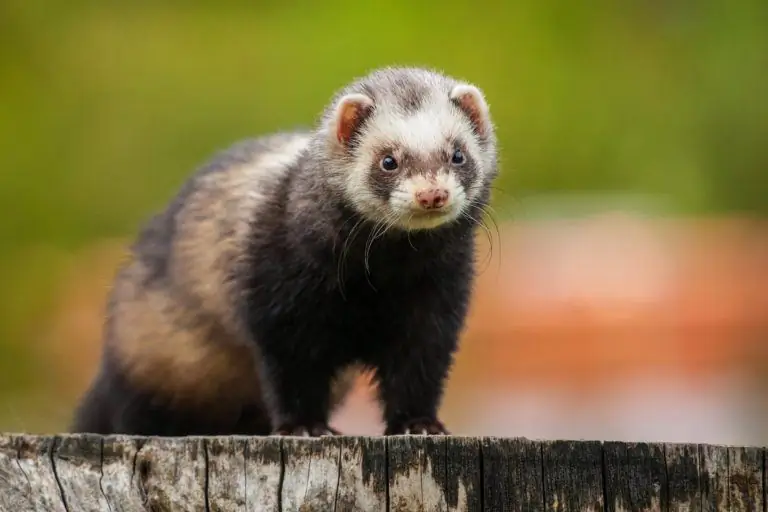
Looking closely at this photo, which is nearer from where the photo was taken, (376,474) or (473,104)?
(376,474)

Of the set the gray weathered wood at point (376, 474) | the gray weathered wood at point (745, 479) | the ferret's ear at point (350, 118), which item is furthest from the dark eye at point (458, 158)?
the gray weathered wood at point (745, 479)

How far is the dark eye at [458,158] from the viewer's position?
14.3 feet

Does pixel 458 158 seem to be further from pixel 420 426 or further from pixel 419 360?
pixel 420 426

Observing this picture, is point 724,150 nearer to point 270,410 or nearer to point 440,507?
point 270,410

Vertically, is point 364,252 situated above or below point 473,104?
below

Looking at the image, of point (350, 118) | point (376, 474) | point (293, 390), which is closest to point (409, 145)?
point (350, 118)

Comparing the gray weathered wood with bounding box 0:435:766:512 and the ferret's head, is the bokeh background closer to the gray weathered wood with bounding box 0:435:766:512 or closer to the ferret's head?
the ferret's head

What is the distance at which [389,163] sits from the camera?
172 inches

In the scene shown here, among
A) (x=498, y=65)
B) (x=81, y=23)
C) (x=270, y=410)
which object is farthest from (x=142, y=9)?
(x=270, y=410)

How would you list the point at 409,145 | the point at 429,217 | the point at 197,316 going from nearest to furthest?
the point at 429,217
the point at 409,145
the point at 197,316

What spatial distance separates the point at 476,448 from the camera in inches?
120

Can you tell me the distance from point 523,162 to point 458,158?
6.10 m

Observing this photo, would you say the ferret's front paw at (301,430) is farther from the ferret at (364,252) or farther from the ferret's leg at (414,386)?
the ferret's leg at (414,386)

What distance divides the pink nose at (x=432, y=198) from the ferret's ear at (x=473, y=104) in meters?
0.52
